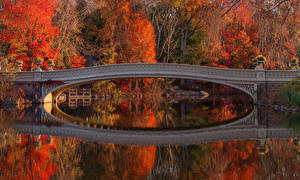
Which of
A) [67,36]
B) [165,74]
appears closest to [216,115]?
[165,74]

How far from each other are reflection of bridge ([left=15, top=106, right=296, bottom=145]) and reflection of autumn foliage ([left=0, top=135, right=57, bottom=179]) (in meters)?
1.11

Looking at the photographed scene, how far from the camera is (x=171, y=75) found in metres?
19.6

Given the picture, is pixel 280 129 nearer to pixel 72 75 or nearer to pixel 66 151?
pixel 66 151

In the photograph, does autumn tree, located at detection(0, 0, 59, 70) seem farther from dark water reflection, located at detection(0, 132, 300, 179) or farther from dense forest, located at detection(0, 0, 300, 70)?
dark water reflection, located at detection(0, 132, 300, 179)

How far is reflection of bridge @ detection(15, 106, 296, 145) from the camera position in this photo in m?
7.77

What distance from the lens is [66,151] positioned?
252 inches

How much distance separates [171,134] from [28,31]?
1774 cm

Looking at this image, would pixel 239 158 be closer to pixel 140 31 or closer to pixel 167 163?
pixel 167 163

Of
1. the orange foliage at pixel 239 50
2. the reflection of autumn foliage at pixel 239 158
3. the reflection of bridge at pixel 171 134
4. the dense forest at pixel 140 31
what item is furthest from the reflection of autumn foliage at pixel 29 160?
the orange foliage at pixel 239 50

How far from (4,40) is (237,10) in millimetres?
15008

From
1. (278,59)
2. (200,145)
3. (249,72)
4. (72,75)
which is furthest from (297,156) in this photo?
(72,75)

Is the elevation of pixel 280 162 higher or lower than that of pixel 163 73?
lower

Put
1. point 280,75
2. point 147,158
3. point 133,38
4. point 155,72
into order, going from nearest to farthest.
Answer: point 147,158
point 280,75
point 155,72
point 133,38

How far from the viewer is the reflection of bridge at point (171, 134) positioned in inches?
306
